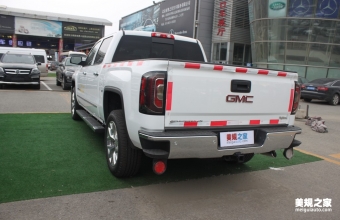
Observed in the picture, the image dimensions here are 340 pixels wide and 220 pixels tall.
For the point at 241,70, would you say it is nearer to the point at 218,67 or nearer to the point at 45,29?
the point at 218,67

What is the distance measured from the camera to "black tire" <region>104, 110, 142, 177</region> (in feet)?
11.9

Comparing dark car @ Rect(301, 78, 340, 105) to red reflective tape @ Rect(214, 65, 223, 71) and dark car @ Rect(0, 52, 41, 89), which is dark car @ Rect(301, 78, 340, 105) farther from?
red reflective tape @ Rect(214, 65, 223, 71)

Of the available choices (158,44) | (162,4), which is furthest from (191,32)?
(158,44)

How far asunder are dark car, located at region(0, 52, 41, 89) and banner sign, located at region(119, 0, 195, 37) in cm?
2222

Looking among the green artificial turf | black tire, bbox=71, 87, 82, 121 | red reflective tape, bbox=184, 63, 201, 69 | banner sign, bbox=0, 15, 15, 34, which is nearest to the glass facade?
black tire, bbox=71, 87, 82, 121

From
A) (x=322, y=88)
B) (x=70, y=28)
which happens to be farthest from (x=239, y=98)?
(x=70, y=28)

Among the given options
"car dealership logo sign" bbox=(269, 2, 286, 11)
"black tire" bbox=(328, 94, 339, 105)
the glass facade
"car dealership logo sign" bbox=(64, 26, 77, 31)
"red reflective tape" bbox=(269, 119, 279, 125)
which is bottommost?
"black tire" bbox=(328, 94, 339, 105)

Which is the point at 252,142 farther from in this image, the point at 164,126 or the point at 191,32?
the point at 191,32

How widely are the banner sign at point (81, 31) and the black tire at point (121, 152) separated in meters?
47.8

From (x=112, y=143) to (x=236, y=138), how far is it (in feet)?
5.43

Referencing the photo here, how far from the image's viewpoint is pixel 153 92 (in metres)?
3.03

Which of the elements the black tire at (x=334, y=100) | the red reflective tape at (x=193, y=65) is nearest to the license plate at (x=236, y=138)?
the red reflective tape at (x=193, y=65)

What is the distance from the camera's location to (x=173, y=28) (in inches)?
1465

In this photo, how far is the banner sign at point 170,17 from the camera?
33763 millimetres
